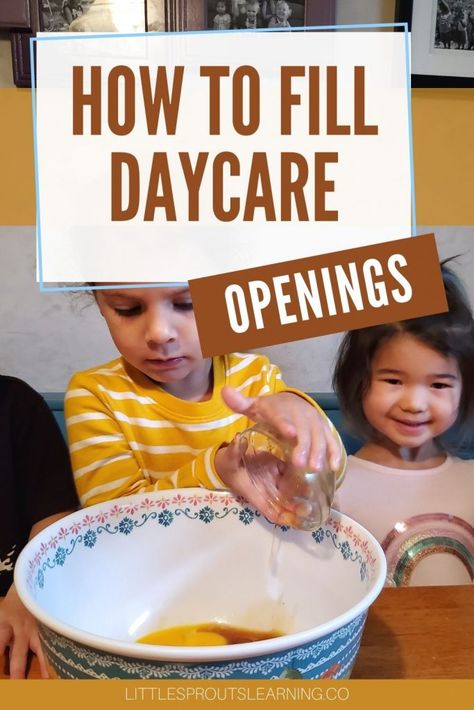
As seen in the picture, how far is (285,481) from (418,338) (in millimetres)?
244

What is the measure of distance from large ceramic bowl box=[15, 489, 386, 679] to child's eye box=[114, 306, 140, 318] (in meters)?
0.15

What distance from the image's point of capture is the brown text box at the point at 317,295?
0.42 meters

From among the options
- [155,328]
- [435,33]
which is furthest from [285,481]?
[435,33]

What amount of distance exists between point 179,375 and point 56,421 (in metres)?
0.15

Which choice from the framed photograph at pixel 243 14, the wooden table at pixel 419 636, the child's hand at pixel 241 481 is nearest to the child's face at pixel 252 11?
the framed photograph at pixel 243 14

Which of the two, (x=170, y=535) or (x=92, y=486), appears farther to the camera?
(x=92, y=486)

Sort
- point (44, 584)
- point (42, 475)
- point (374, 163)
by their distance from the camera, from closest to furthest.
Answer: point (44, 584)
point (374, 163)
point (42, 475)

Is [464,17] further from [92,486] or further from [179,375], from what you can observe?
[92,486]

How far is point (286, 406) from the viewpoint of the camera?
406mm

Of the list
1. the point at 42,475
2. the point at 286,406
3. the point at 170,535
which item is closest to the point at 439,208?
the point at 286,406

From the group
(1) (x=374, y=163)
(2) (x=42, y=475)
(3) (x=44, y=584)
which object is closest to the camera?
(3) (x=44, y=584)

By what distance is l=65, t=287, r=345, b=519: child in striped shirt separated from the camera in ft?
1.53

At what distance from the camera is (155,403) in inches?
22.9

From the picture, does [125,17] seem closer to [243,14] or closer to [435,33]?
[243,14]
